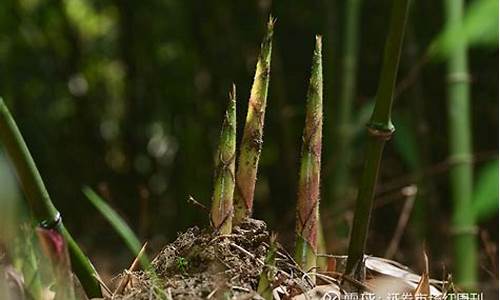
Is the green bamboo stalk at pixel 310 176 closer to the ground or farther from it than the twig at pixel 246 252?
farther from it

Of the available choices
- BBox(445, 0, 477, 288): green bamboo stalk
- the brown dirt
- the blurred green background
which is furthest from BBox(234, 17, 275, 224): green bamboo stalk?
the blurred green background

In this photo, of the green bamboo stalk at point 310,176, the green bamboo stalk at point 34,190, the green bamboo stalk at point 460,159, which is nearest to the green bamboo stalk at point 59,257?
the green bamboo stalk at point 34,190

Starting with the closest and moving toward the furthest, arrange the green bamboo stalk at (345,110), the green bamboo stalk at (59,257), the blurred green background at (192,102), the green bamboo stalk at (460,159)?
the green bamboo stalk at (59,257), the green bamboo stalk at (460,159), the green bamboo stalk at (345,110), the blurred green background at (192,102)

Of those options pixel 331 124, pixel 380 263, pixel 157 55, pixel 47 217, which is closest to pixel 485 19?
pixel 380 263

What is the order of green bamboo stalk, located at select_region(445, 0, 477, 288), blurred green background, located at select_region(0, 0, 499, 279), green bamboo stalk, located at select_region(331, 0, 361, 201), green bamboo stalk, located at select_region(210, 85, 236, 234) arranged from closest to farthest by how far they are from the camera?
green bamboo stalk, located at select_region(210, 85, 236, 234) < green bamboo stalk, located at select_region(445, 0, 477, 288) < green bamboo stalk, located at select_region(331, 0, 361, 201) < blurred green background, located at select_region(0, 0, 499, 279)

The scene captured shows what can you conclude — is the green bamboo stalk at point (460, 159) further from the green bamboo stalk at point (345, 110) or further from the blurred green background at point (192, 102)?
the blurred green background at point (192, 102)

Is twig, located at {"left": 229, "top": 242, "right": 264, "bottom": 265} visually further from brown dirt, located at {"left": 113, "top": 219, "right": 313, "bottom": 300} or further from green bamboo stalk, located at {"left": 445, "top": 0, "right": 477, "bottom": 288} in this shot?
green bamboo stalk, located at {"left": 445, "top": 0, "right": 477, "bottom": 288}

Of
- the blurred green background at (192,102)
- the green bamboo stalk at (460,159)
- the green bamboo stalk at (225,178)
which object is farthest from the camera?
the blurred green background at (192,102)
